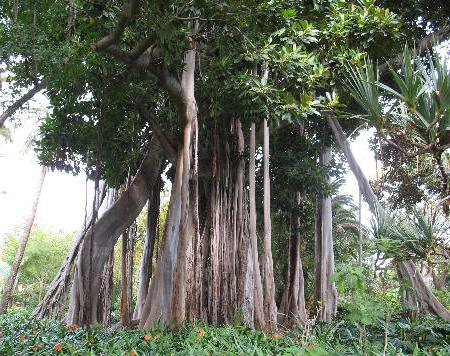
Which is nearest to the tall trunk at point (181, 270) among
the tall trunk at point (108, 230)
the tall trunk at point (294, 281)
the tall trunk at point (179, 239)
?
the tall trunk at point (179, 239)

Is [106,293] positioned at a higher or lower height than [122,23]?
lower

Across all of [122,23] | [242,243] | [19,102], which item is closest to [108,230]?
[242,243]

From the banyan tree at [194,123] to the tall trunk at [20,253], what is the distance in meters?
3.81

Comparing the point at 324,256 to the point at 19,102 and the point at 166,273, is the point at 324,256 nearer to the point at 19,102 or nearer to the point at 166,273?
the point at 166,273

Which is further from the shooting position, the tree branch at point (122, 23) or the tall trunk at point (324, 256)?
the tall trunk at point (324, 256)

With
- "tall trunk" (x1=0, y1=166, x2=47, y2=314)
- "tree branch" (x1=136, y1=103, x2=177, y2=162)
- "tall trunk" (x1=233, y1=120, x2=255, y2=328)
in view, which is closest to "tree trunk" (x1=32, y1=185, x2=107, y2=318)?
"tree branch" (x1=136, y1=103, x2=177, y2=162)

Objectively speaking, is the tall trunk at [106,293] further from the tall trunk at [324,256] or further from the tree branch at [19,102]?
the tall trunk at [324,256]

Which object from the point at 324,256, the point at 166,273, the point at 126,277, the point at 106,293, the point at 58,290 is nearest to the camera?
the point at 166,273

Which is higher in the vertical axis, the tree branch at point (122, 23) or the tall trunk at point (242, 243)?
the tree branch at point (122, 23)

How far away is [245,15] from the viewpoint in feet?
12.8

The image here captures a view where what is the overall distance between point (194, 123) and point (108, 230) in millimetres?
2553

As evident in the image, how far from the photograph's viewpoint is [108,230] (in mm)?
6527

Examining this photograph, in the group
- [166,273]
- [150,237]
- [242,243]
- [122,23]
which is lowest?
[166,273]

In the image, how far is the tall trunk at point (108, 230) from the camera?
20.4ft
